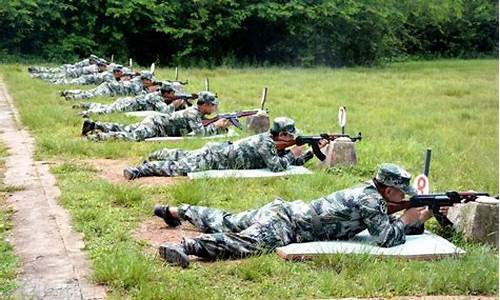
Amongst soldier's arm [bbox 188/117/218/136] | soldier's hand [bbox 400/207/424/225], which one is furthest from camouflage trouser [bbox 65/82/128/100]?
soldier's hand [bbox 400/207/424/225]

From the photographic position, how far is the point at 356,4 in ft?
95.2

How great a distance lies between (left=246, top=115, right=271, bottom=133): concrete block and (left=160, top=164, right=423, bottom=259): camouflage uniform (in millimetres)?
5126

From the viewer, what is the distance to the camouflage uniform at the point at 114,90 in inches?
587

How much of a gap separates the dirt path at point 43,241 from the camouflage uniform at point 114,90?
6281 mm

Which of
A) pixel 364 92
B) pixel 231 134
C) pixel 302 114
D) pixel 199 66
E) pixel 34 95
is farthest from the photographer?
pixel 199 66

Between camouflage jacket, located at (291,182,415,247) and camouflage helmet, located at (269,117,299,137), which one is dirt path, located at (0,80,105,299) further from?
camouflage helmet, located at (269,117,299,137)

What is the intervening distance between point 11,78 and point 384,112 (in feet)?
35.3

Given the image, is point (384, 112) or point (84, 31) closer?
point (384, 112)

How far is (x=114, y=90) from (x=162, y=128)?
5.46m

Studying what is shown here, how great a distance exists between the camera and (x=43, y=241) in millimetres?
5410

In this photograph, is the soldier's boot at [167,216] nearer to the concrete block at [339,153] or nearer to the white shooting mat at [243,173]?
the white shooting mat at [243,173]

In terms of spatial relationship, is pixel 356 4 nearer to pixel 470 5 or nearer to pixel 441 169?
pixel 470 5

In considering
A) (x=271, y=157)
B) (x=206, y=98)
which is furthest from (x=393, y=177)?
(x=206, y=98)

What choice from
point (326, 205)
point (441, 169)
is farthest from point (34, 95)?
point (326, 205)
